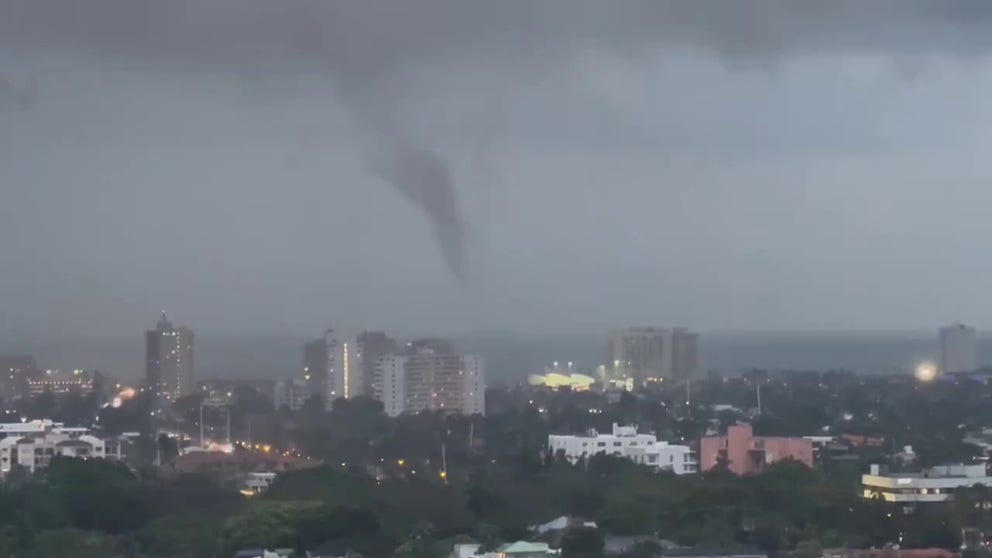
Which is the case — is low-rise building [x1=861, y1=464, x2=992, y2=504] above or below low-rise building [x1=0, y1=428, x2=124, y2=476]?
below

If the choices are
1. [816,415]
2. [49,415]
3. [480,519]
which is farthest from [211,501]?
[49,415]

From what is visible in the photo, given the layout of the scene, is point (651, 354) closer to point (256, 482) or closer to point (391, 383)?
point (391, 383)

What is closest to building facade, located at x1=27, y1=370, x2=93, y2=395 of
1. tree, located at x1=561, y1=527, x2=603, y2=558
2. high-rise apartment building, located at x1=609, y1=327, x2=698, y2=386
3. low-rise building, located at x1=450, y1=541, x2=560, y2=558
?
high-rise apartment building, located at x1=609, y1=327, x2=698, y2=386

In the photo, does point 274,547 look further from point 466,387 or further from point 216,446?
point 466,387

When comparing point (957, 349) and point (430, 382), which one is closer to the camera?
point (430, 382)

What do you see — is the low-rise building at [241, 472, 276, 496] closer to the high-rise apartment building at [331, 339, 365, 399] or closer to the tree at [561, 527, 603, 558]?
the tree at [561, 527, 603, 558]

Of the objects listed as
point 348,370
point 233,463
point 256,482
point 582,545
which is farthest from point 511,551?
point 348,370

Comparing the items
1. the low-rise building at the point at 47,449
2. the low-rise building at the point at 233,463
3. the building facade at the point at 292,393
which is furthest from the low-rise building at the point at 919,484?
the building facade at the point at 292,393
